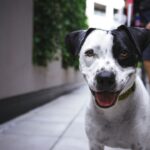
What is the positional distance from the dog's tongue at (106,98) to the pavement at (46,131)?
4.62ft

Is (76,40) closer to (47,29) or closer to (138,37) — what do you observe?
(138,37)

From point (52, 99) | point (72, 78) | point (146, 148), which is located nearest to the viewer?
point (146, 148)

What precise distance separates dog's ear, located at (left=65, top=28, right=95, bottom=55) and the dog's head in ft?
0.19

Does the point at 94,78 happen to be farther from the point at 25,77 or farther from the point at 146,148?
the point at 25,77

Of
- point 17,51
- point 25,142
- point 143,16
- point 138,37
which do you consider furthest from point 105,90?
point 17,51

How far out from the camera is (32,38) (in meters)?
6.55

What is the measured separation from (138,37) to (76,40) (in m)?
0.44

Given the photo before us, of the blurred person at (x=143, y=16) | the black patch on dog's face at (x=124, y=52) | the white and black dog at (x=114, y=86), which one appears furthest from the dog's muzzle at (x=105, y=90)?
the blurred person at (x=143, y=16)

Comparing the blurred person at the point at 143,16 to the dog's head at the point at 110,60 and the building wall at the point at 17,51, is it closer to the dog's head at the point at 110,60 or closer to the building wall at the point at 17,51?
the building wall at the point at 17,51

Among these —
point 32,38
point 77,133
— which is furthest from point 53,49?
point 77,133

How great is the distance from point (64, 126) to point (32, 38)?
1.93 meters

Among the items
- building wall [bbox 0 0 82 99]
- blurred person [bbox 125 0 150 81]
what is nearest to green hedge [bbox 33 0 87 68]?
building wall [bbox 0 0 82 99]

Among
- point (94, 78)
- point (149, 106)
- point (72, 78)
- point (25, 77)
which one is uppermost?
point (94, 78)

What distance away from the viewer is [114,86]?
2.55m
